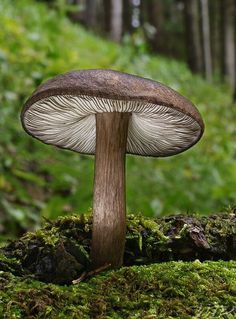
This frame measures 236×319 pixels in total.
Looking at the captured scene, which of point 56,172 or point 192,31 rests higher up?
point 192,31

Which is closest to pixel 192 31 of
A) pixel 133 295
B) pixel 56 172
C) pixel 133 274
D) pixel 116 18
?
pixel 116 18

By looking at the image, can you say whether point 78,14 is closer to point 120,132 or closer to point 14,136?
point 14,136

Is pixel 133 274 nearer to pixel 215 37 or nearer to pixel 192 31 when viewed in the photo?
pixel 192 31

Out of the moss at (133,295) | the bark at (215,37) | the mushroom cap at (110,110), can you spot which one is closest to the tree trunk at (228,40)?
the bark at (215,37)

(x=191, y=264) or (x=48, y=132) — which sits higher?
(x=48, y=132)

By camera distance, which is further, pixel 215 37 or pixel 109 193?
pixel 215 37

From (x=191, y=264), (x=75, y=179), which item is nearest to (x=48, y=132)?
(x=191, y=264)

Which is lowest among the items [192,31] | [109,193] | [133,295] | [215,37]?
[133,295]
